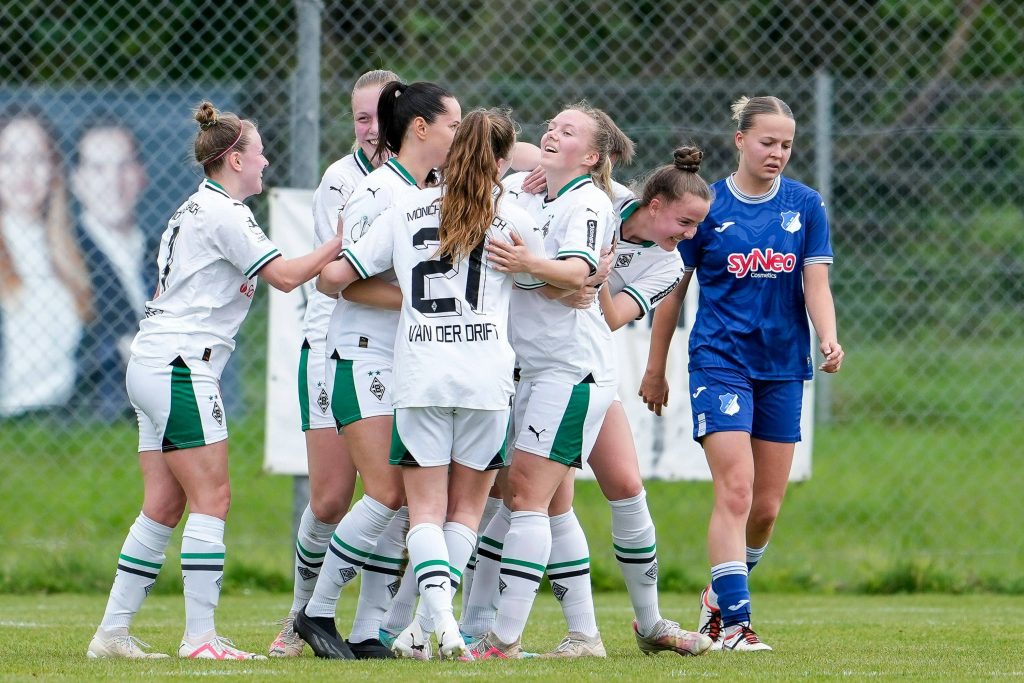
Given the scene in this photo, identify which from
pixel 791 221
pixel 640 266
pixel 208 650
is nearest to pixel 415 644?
pixel 208 650

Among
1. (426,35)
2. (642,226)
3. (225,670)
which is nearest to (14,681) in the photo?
(225,670)

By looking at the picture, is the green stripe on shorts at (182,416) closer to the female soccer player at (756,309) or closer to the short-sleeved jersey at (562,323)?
the short-sleeved jersey at (562,323)

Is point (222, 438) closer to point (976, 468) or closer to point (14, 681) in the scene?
point (14, 681)

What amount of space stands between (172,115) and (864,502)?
4.74 metres

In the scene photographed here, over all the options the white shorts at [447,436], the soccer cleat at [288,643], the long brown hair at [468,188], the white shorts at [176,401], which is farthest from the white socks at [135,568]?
the long brown hair at [468,188]

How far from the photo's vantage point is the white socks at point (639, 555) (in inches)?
199

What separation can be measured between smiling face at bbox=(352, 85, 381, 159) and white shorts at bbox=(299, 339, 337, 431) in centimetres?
75

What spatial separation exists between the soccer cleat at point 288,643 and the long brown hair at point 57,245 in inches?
167

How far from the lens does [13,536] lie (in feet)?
27.1

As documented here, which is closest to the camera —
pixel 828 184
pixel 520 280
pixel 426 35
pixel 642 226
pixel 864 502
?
pixel 520 280

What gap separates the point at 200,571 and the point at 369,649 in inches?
24.4

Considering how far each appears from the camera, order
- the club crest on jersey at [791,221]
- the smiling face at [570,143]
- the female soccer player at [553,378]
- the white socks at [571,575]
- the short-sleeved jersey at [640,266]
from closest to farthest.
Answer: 1. the female soccer player at [553,378]
2. the smiling face at [570,143]
3. the white socks at [571,575]
4. the short-sleeved jersey at [640,266]
5. the club crest on jersey at [791,221]

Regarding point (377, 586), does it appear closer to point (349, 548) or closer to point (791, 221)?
point (349, 548)

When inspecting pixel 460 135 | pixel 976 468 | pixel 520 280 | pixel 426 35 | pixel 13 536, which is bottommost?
pixel 13 536
